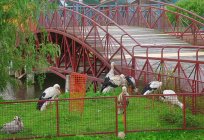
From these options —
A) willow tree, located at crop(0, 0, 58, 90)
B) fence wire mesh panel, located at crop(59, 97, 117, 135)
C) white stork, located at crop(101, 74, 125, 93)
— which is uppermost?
willow tree, located at crop(0, 0, 58, 90)

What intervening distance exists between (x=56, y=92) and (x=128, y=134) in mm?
6055

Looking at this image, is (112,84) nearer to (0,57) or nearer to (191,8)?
(0,57)

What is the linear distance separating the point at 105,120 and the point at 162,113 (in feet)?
5.48

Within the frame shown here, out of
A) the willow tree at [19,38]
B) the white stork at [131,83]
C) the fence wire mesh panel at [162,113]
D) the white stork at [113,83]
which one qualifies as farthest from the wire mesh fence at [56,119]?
the white stork at [113,83]

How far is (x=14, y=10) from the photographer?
1256 cm

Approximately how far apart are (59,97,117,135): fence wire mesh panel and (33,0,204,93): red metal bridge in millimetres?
3571

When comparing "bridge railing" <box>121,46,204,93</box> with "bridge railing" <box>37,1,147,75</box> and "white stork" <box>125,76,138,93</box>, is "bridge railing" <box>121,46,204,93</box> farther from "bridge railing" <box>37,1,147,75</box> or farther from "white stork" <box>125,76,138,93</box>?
"bridge railing" <box>37,1,147,75</box>

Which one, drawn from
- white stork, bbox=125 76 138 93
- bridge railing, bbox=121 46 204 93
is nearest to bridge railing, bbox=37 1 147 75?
bridge railing, bbox=121 46 204 93

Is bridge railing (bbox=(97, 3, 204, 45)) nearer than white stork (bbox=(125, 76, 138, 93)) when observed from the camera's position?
No

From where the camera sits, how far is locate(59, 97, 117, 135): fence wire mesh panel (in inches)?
544

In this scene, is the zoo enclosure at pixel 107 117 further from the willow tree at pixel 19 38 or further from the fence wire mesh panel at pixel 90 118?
the willow tree at pixel 19 38

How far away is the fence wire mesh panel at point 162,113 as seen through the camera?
1402cm

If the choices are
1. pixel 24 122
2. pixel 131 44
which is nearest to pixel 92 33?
pixel 131 44

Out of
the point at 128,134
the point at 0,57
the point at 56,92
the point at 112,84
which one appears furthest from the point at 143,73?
the point at 0,57
